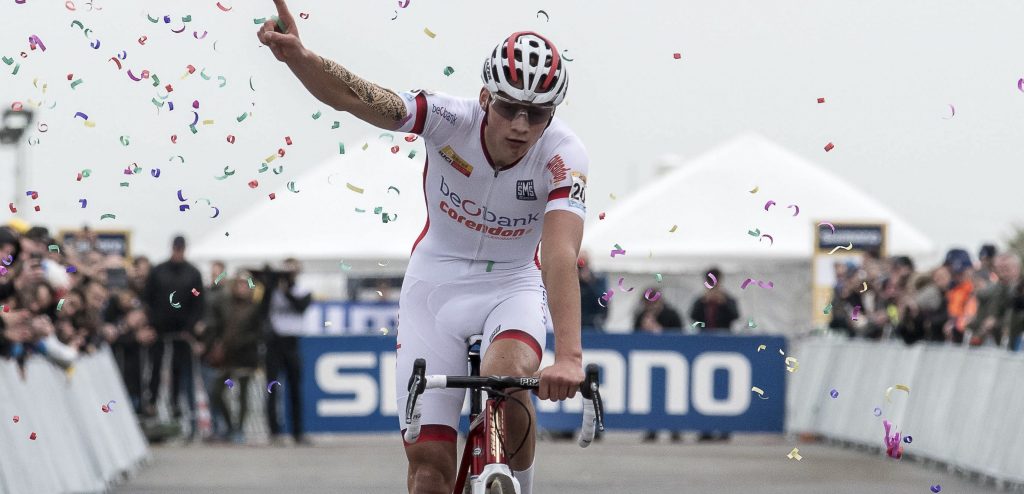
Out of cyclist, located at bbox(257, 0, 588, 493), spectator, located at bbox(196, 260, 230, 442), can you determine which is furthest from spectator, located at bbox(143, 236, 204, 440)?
cyclist, located at bbox(257, 0, 588, 493)

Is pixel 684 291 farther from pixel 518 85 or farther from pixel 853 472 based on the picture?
pixel 518 85

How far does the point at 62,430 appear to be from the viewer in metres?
11.6

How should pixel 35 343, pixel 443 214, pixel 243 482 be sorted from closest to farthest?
pixel 443 214, pixel 35 343, pixel 243 482

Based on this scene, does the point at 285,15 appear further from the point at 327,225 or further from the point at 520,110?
the point at 327,225

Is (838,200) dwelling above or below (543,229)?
above

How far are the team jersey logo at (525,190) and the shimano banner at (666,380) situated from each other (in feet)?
39.2

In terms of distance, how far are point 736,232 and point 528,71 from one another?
2596cm

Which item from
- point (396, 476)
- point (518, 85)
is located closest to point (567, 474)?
point (396, 476)

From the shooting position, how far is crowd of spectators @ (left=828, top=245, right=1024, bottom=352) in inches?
573

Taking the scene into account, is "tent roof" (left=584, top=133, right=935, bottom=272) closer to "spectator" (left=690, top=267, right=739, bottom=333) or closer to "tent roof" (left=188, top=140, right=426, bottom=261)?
"tent roof" (left=188, top=140, right=426, bottom=261)

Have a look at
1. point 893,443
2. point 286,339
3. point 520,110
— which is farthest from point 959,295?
point 520,110

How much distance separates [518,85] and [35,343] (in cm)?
562

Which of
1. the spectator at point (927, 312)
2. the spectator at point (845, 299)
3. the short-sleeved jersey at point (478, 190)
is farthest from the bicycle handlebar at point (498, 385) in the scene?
the spectator at point (845, 299)

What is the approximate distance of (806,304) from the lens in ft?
104
